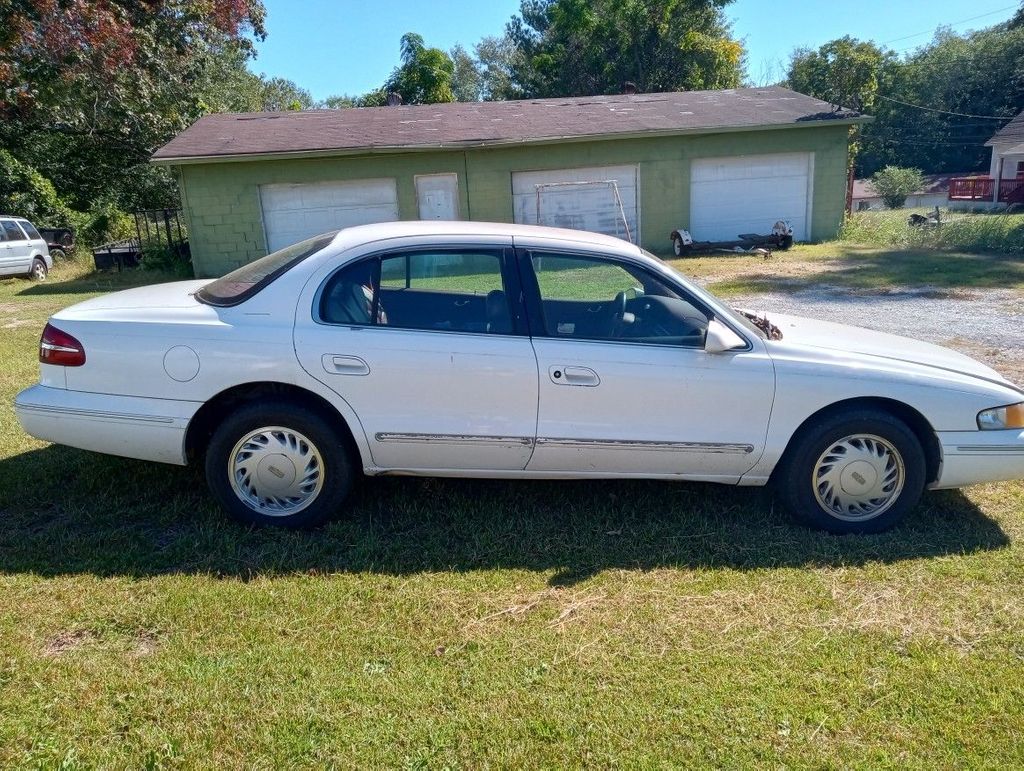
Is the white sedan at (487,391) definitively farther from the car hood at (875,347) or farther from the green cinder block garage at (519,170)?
the green cinder block garage at (519,170)

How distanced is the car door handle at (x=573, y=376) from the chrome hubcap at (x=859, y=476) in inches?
→ 49.0

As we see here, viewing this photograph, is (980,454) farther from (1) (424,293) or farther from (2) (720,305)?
(1) (424,293)

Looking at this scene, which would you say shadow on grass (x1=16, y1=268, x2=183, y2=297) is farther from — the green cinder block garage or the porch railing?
the porch railing

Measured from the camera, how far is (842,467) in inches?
156

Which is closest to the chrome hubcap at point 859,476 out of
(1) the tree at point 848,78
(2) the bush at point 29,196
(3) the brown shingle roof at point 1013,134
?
(2) the bush at point 29,196

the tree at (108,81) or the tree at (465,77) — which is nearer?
the tree at (108,81)

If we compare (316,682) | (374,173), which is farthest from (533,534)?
(374,173)

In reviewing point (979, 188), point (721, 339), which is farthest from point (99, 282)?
point (979, 188)

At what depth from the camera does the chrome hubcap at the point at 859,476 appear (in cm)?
394

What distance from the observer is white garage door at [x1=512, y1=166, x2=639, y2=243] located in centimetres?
1791

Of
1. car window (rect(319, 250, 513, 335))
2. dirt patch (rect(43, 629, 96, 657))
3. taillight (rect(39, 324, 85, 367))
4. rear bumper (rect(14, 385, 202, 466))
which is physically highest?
car window (rect(319, 250, 513, 335))

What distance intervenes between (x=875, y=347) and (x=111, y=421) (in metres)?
3.95

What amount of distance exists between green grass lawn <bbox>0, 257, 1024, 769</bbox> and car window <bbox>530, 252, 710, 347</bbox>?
100cm

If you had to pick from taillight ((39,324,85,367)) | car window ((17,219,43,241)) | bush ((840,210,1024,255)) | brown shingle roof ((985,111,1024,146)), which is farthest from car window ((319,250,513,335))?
brown shingle roof ((985,111,1024,146))
